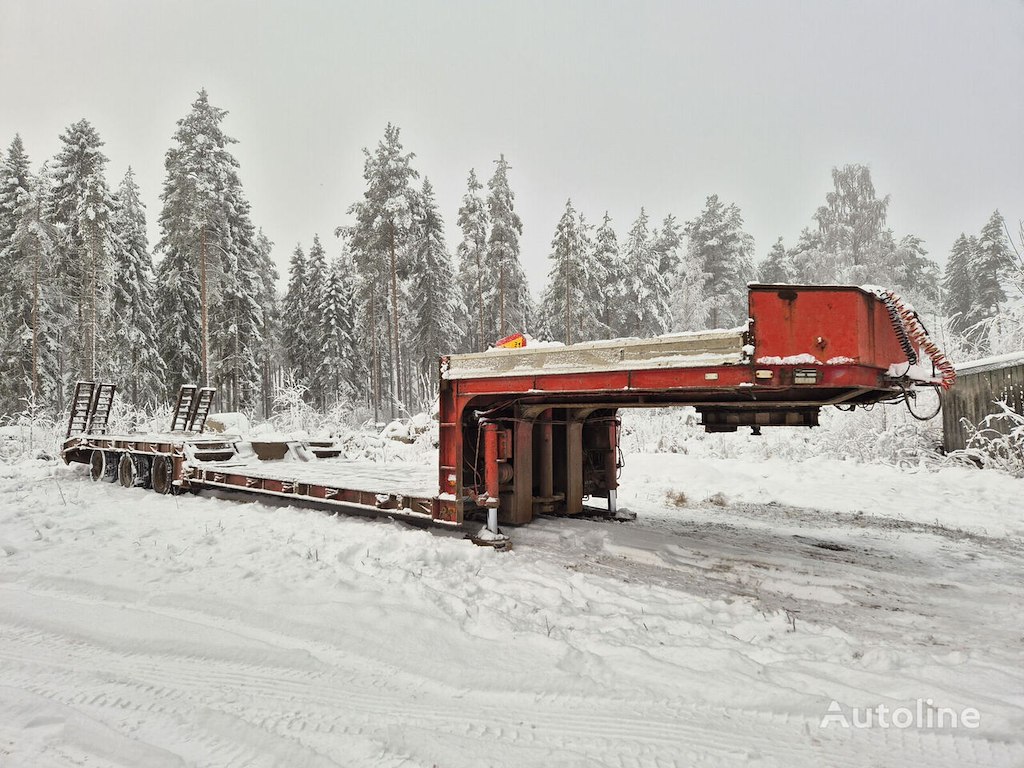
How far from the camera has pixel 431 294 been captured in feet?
104

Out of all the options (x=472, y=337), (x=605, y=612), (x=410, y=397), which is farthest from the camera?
(x=410, y=397)

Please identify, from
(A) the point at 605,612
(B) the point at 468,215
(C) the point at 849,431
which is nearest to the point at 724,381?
(A) the point at 605,612

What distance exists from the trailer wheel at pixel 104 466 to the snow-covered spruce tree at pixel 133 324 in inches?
678

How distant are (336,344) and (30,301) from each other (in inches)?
594

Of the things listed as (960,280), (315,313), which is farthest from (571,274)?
(960,280)

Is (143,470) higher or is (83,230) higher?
(83,230)

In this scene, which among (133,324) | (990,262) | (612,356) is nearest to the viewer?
(612,356)

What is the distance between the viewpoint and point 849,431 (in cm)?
1355

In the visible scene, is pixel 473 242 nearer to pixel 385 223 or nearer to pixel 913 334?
pixel 385 223

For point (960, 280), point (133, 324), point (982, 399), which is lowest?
point (982, 399)

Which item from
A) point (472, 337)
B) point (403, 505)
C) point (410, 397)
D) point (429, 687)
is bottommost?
point (429, 687)

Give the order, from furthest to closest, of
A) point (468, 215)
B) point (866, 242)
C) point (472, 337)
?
point (472, 337) < point (468, 215) < point (866, 242)

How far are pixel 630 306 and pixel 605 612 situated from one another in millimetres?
32424

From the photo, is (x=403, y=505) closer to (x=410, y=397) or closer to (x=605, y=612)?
(x=605, y=612)
